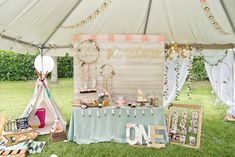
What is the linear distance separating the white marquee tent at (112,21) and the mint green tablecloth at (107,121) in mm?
1513

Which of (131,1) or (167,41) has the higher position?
(131,1)

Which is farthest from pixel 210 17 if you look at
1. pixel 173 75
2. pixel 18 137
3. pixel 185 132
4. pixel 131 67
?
pixel 18 137

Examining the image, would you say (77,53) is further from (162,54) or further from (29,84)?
(29,84)

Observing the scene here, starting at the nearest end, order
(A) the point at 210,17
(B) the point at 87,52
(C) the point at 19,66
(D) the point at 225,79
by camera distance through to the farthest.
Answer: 1. (A) the point at 210,17
2. (B) the point at 87,52
3. (D) the point at 225,79
4. (C) the point at 19,66

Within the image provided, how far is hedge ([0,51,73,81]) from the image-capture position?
41.9 feet

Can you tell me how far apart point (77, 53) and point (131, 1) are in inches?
73.0

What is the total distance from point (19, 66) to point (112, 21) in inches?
364

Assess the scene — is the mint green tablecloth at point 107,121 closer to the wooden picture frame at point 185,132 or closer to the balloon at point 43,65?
the wooden picture frame at point 185,132

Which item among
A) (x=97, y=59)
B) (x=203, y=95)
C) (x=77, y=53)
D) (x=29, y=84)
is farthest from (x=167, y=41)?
(x=29, y=84)

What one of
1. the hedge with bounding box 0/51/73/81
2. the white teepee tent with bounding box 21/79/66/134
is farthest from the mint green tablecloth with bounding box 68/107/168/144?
the hedge with bounding box 0/51/73/81

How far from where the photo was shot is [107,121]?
509 centimetres

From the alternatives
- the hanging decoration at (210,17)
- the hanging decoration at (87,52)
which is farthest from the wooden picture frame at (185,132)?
the hanging decoration at (87,52)

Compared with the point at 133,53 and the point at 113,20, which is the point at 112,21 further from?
the point at 133,53

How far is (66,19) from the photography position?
4.71 meters
